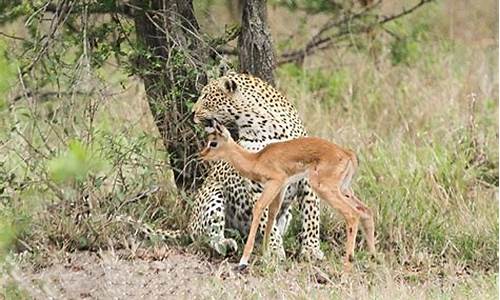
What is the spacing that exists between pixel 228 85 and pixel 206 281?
1208 mm

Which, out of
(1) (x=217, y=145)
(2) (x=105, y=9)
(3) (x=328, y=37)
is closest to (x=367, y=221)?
(1) (x=217, y=145)

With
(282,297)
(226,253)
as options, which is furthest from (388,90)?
(282,297)

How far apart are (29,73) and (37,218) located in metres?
0.81

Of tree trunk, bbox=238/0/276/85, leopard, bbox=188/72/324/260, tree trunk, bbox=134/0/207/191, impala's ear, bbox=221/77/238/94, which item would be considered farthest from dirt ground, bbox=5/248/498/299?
tree trunk, bbox=238/0/276/85

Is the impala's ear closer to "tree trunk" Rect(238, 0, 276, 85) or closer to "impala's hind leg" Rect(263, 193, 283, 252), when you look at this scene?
"tree trunk" Rect(238, 0, 276, 85)

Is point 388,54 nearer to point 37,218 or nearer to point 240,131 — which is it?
point 240,131

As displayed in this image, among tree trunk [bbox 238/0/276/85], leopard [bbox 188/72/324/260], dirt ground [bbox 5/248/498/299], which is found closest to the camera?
dirt ground [bbox 5/248/498/299]

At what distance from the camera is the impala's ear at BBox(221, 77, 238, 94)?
7516 millimetres

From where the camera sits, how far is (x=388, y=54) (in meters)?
11.3

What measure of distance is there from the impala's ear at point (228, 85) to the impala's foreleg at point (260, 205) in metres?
0.76

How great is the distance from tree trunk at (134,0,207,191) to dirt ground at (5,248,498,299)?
782mm

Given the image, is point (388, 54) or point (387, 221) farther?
point (388, 54)

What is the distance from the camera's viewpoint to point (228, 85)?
7520 millimetres

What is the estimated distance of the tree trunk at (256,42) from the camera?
784 cm
